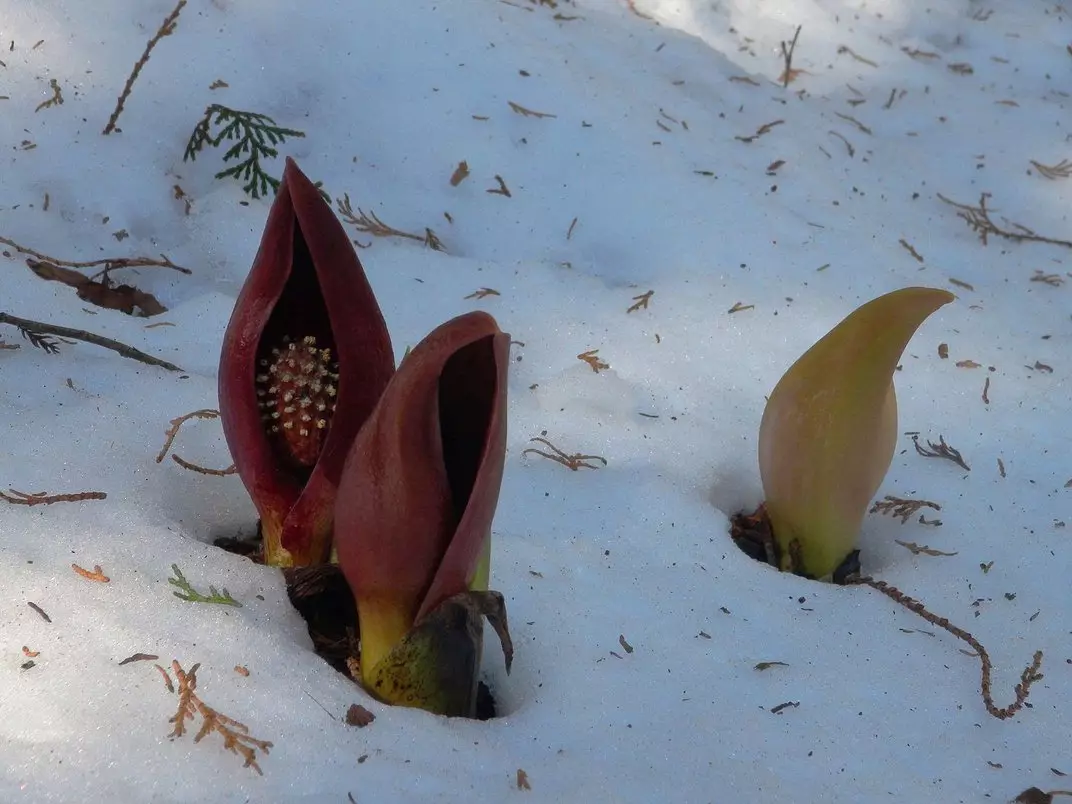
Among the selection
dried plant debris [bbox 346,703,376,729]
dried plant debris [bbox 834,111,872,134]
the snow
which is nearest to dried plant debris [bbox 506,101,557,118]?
the snow

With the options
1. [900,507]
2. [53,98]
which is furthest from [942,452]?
[53,98]

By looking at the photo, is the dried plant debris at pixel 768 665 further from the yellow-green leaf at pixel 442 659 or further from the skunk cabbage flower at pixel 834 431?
the yellow-green leaf at pixel 442 659

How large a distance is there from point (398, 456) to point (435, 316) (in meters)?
1.31

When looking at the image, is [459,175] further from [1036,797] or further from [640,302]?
[1036,797]

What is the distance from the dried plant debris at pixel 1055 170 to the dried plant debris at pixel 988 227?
38cm

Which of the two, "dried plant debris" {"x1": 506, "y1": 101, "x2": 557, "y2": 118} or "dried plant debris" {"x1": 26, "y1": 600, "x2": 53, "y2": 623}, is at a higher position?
"dried plant debris" {"x1": 506, "y1": 101, "x2": 557, "y2": 118}

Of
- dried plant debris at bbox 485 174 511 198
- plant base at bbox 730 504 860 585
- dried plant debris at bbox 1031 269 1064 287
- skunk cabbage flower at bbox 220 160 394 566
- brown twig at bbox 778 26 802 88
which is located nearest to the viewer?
skunk cabbage flower at bbox 220 160 394 566

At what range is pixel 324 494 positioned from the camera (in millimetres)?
1384

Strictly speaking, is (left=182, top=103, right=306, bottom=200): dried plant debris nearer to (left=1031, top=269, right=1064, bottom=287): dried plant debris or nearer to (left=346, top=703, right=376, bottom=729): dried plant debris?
(left=346, top=703, right=376, bottom=729): dried plant debris

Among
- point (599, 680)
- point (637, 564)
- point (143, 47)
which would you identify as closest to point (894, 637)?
point (637, 564)

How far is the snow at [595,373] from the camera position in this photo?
1.29m

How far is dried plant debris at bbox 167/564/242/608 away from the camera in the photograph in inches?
52.1

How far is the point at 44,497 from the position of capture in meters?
1.50

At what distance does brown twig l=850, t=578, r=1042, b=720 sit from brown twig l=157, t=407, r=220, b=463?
1246 millimetres
